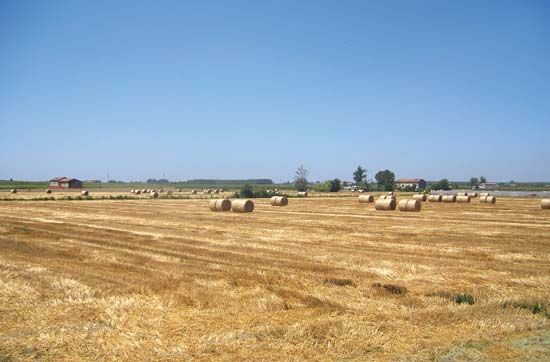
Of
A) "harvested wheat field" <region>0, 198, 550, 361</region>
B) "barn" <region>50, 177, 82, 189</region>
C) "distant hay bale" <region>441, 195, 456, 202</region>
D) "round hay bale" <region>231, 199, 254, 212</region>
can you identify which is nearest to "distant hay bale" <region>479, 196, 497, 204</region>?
"distant hay bale" <region>441, 195, 456, 202</region>

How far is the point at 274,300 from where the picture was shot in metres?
8.41

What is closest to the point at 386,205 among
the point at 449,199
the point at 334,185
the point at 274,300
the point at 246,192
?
the point at 449,199

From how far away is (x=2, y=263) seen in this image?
11.6m

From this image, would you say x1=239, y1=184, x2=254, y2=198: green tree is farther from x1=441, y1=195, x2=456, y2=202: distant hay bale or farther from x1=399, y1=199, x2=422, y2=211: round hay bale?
x1=399, y1=199, x2=422, y2=211: round hay bale

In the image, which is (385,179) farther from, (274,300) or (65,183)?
(274,300)

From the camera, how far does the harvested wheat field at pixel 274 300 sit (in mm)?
6188

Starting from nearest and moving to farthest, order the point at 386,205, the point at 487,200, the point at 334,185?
the point at 386,205, the point at 487,200, the point at 334,185

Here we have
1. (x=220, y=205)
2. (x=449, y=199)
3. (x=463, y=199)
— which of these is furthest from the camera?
(x=449, y=199)

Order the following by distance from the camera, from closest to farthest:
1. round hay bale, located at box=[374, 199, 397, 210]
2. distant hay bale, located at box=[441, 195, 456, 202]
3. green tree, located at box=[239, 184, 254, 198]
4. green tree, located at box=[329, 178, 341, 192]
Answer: round hay bale, located at box=[374, 199, 397, 210] → distant hay bale, located at box=[441, 195, 456, 202] → green tree, located at box=[239, 184, 254, 198] → green tree, located at box=[329, 178, 341, 192]

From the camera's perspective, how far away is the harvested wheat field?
619 cm

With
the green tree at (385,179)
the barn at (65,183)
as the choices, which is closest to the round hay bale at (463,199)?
the green tree at (385,179)

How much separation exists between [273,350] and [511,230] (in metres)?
17.7

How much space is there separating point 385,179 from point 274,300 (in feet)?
423

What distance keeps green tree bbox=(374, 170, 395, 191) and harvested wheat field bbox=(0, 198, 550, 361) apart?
10634 cm
